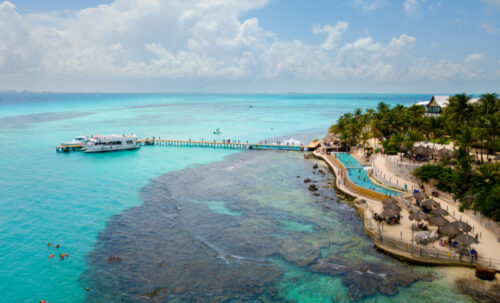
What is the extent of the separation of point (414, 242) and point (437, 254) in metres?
2.56

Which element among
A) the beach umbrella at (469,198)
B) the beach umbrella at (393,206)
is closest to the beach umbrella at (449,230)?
the beach umbrella at (393,206)

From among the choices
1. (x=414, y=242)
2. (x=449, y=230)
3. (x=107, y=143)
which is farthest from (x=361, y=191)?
(x=107, y=143)

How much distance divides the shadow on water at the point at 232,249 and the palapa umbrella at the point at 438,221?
21.5ft

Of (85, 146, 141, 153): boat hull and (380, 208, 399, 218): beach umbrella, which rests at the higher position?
(380, 208, 399, 218): beach umbrella

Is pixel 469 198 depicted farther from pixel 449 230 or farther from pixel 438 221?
pixel 449 230

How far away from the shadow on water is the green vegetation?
12.0 metres

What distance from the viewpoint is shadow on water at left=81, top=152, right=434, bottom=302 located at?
27.9 metres

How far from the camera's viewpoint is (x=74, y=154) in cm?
8319

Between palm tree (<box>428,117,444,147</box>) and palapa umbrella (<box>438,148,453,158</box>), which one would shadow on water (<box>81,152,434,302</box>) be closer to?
palapa umbrella (<box>438,148,453,158</box>)

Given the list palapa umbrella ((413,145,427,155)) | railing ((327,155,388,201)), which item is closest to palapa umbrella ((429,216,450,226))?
railing ((327,155,388,201))

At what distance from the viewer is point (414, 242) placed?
3262 cm

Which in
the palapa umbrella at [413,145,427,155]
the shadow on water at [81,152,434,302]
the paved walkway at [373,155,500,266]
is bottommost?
the shadow on water at [81,152,434,302]

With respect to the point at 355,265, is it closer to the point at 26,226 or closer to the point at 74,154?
the point at 26,226

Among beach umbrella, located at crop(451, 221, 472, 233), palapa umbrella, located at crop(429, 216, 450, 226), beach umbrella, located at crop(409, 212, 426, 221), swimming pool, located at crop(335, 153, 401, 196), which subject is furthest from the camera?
swimming pool, located at crop(335, 153, 401, 196)
